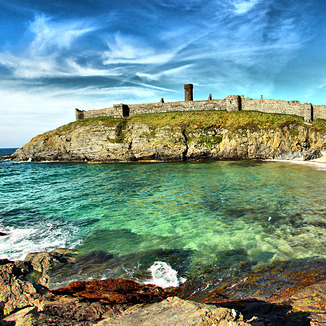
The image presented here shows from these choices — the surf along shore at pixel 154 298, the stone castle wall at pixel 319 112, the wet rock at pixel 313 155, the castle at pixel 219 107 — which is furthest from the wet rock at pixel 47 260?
the stone castle wall at pixel 319 112

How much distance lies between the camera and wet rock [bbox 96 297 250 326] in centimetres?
345

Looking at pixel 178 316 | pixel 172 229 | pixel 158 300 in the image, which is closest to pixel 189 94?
pixel 172 229

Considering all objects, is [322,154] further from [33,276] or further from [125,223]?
[33,276]

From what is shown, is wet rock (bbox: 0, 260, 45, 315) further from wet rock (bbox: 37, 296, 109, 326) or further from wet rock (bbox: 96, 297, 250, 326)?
wet rock (bbox: 96, 297, 250, 326)

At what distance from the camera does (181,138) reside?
147 feet

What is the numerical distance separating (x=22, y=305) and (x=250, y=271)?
21.5 ft

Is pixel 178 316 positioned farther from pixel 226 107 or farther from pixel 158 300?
pixel 226 107

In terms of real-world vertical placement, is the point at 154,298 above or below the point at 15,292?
below

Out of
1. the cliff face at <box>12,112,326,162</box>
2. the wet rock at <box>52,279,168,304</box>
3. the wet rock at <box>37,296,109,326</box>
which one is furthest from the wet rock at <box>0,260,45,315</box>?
the cliff face at <box>12,112,326,162</box>

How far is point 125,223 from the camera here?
37.8ft

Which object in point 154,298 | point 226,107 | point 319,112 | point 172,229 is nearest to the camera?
point 154,298

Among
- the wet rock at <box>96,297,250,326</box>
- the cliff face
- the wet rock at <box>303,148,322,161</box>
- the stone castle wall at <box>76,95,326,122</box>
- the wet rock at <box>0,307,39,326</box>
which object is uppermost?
the stone castle wall at <box>76,95,326,122</box>

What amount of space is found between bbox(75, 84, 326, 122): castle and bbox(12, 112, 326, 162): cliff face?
2.83 meters

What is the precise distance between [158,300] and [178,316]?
2174mm
